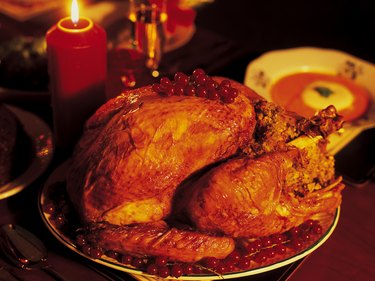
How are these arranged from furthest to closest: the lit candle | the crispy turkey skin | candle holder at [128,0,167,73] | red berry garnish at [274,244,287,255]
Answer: candle holder at [128,0,167,73], the lit candle, red berry garnish at [274,244,287,255], the crispy turkey skin

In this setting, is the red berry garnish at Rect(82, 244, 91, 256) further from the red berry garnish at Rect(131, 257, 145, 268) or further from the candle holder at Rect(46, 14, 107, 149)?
the candle holder at Rect(46, 14, 107, 149)

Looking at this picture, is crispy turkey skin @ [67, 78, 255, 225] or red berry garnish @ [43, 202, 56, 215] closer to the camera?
crispy turkey skin @ [67, 78, 255, 225]

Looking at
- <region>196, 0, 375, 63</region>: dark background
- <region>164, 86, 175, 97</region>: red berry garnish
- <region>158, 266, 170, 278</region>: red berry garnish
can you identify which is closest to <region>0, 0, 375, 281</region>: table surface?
<region>196, 0, 375, 63</region>: dark background

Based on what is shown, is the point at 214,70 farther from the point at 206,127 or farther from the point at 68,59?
the point at 206,127

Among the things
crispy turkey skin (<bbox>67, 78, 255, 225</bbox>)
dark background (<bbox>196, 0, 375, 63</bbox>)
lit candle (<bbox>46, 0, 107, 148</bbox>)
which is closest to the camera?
crispy turkey skin (<bbox>67, 78, 255, 225</bbox>)

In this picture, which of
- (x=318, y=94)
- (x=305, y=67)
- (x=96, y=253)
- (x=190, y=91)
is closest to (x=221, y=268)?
(x=96, y=253)

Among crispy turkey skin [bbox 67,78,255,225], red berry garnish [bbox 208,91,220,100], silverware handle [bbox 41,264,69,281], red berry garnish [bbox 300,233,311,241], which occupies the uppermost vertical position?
red berry garnish [bbox 208,91,220,100]

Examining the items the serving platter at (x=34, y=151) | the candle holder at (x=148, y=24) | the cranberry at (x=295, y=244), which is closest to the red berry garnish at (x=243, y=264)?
the cranberry at (x=295, y=244)
